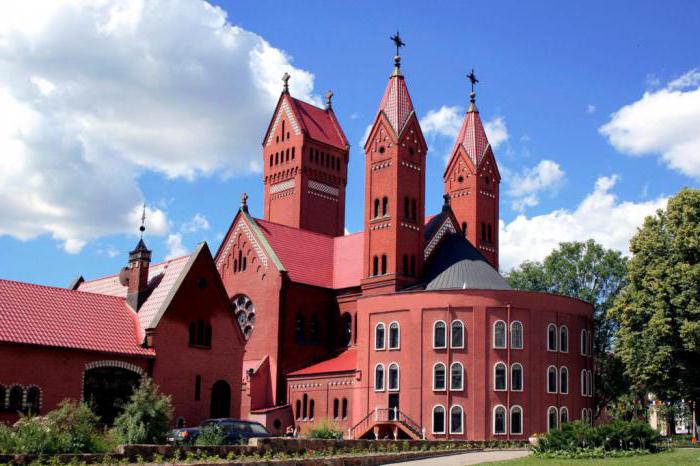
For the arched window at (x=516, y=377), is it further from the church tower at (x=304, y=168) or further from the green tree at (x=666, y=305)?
the church tower at (x=304, y=168)

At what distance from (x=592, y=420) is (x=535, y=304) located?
10587 mm

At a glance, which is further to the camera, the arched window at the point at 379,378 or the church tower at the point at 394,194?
the church tower at the point at 394,194

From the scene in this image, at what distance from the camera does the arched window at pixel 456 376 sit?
56.3 meters

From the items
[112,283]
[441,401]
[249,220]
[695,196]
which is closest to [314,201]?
[249,220]

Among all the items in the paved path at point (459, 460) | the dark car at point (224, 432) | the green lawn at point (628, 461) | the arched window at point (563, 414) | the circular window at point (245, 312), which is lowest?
the paved path at point (459, 460)

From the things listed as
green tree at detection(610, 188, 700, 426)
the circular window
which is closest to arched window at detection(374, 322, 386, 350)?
the circular window

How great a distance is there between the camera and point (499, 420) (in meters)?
55.8

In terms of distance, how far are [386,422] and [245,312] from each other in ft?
57.2

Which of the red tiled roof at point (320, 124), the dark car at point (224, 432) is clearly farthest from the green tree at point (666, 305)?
the red tiled roof at point (320, 124)

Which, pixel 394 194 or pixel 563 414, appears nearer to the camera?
pixel 563 414

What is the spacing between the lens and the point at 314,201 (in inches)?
3290

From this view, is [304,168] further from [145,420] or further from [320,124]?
[145,420]

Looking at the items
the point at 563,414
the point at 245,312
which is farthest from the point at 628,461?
the point at 245,312

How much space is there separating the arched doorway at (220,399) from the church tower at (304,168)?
30.1m
